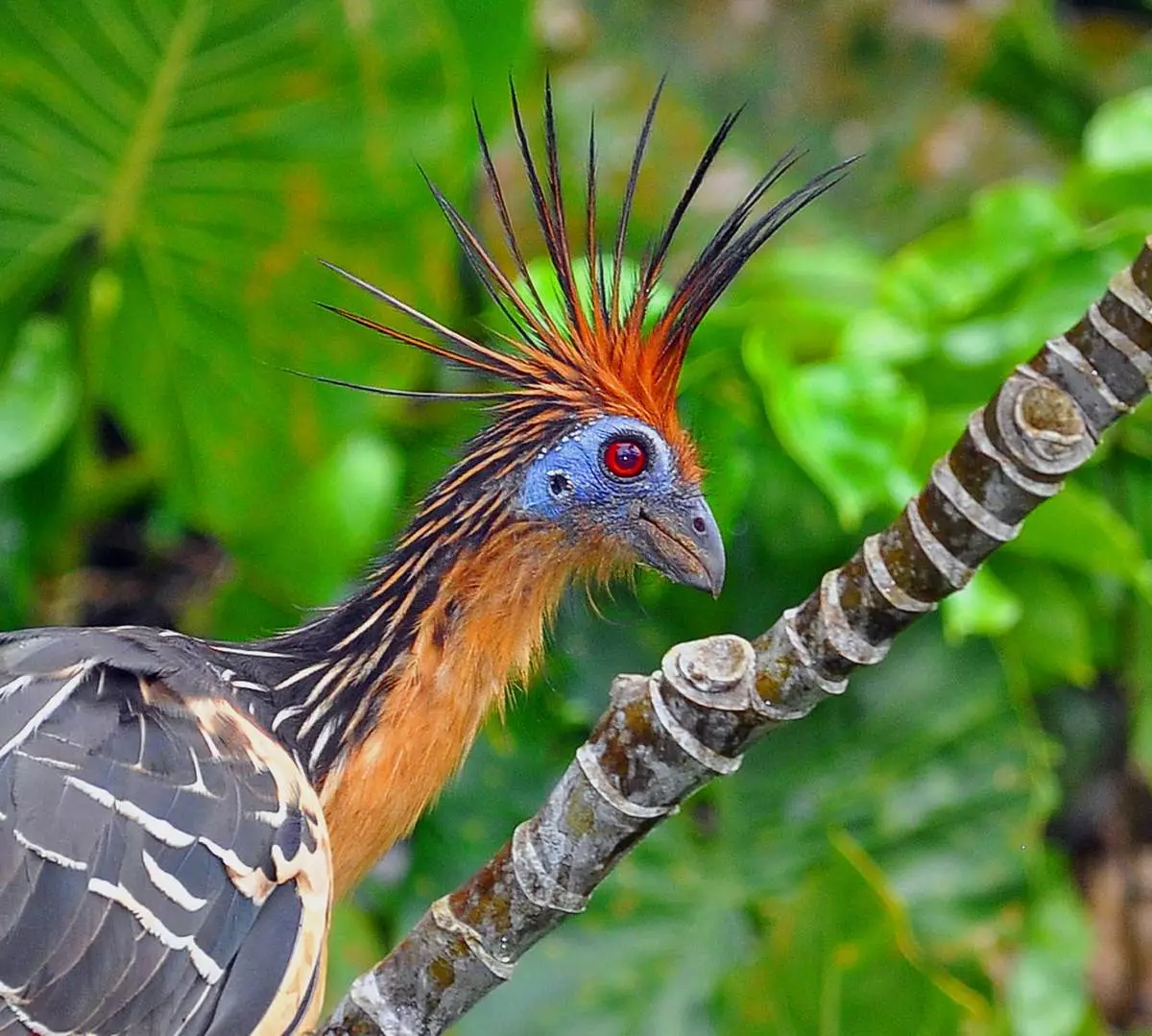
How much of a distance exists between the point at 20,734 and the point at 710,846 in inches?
45.5

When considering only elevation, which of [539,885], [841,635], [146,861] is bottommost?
[146,861]

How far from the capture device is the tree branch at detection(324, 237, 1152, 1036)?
36.4 inches

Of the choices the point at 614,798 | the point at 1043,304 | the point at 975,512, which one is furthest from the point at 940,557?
the point at 1043,304

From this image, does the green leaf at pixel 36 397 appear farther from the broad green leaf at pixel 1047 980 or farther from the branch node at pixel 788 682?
the broad green leaf at pixel 1047 980

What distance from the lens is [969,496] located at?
94 centimetres

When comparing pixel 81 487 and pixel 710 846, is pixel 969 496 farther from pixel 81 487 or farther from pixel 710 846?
pixel 81 487

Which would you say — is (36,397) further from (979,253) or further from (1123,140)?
(1123,140)

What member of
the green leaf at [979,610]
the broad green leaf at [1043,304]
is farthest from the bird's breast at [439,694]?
the broad green leaf at [1043,304]

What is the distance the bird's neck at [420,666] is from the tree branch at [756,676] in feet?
0.82

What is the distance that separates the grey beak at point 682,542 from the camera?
4.43 feet

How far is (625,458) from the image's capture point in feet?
4.41

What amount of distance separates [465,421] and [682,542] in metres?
0.48

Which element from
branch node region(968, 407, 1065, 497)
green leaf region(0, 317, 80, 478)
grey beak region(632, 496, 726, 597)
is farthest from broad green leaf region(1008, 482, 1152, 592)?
green leaf region(0, 317, 80, 478)

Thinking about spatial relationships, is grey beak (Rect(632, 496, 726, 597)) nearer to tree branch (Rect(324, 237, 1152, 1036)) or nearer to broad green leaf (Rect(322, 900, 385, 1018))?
tree branch (Rect(324, 237, 1152, 1036))
